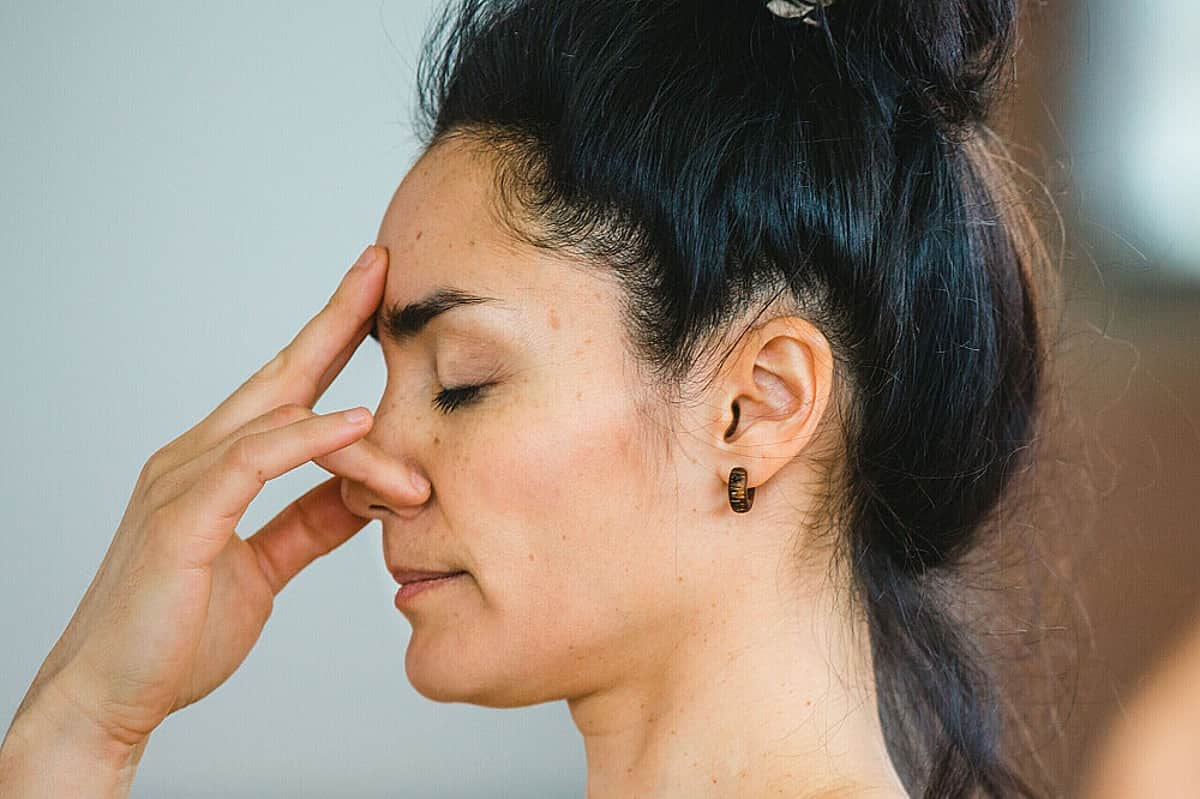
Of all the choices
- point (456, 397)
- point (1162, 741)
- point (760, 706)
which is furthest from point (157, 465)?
point (1162, 741)

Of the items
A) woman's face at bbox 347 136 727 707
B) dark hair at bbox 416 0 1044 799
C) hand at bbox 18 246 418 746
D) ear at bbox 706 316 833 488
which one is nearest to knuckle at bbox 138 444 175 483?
hand at bbox 18 246 418 746

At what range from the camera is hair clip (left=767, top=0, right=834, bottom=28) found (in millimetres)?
1028

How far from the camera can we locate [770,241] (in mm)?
1003

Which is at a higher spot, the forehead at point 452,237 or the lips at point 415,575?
the forehead at point 452,237

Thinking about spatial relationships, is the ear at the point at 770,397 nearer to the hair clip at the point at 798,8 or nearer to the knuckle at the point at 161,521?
the hair clip at the point at 798,8

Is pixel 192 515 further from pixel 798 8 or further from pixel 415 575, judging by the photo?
pixel 798 8

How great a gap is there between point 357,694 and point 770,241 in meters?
1.01

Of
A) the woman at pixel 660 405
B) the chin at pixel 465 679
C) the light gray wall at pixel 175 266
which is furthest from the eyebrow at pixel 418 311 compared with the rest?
the light gray wall at pixel 175 266

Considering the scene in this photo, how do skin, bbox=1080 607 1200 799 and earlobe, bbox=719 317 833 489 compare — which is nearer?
earlobe, bbox=719 317 833 489

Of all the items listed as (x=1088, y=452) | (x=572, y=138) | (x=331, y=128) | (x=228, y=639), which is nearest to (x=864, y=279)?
(x=572, y=138)

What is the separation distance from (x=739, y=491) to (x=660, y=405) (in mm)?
82

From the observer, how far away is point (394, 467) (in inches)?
41.8

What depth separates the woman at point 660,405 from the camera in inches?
39.4

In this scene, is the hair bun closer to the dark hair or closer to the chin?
the dark hair
